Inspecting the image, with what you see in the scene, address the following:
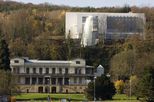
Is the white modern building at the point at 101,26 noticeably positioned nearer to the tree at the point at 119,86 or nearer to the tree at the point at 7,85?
the tree at the point at 119,86

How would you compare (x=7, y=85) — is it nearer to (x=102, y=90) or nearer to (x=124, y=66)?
(x=102, y=90)

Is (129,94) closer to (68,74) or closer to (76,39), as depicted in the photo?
(68,74)

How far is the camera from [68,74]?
9056 centimetres

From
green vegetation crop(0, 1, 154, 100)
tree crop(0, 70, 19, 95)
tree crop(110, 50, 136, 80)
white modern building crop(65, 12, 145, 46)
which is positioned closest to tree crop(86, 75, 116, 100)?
green vegetation crop(0, 1, 154, 100)

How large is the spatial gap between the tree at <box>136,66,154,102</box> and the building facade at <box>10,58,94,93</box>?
29.6 meters

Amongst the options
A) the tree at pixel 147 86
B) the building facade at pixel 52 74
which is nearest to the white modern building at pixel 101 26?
the building facade at pixel 52 74

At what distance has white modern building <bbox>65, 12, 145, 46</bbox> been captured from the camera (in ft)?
357

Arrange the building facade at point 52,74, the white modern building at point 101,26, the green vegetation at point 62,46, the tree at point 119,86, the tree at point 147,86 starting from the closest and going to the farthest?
the tree at point 147,86, the tree at point 119,86, the green vegetation at point 62,46, the building facade at point 52,74, the white modern building at point 101,26

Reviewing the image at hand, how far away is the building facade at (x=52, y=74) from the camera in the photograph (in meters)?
88.3

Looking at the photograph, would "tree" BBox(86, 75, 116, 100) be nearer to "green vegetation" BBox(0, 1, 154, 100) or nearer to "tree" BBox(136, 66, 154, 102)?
"green vegetation" BBox(0, 1, 154, 100)

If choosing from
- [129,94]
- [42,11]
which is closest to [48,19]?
[42,11]

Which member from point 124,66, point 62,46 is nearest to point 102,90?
point 124,66

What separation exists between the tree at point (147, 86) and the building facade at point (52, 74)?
29551mm

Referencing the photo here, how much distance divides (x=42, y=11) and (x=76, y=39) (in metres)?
32.4
